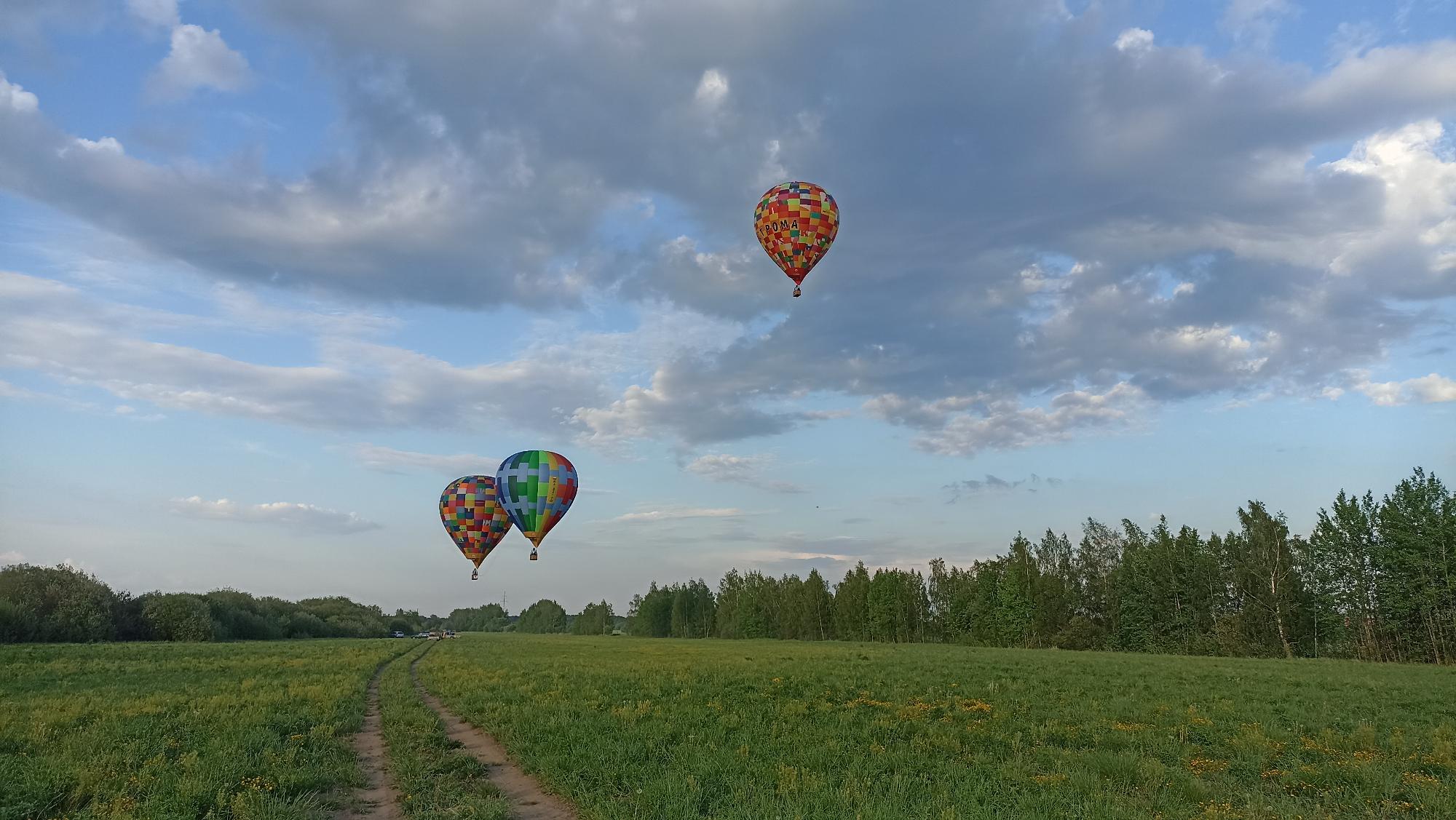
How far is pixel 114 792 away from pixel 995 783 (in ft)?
43.1

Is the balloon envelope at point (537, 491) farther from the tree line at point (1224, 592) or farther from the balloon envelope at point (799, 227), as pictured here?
the tree line at point (1224, 592)

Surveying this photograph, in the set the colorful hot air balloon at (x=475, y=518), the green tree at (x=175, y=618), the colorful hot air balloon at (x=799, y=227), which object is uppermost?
the colorful hot air balloon at (x=799, y=227)

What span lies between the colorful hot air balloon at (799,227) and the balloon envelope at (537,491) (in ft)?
53.3

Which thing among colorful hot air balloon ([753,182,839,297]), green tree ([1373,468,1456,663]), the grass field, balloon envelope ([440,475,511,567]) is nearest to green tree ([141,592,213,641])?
balloon envelope ([440,475,511,567])

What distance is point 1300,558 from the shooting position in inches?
2682

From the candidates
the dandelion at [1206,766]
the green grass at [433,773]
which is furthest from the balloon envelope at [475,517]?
the dandelion at [1206,766]

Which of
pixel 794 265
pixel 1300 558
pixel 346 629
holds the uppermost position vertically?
pixel 794 265

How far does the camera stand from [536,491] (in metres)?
39.4

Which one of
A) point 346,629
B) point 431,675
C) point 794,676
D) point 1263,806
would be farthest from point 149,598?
point 1263,806

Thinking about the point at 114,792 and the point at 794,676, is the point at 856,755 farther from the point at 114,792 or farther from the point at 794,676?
the point at 794,676

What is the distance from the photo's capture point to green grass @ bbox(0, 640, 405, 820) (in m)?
10.8

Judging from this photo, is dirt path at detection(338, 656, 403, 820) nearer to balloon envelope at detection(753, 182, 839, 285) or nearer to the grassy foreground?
the grassy foreground

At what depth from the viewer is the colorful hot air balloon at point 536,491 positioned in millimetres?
39500

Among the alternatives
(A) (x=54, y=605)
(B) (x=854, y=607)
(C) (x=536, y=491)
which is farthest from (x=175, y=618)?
(B) (x=854, y=607)
